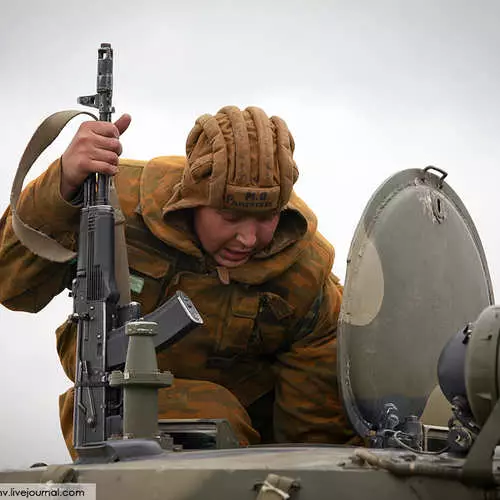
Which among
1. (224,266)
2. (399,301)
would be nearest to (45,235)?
(224,266)

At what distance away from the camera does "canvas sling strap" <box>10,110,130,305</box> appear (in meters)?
6.82

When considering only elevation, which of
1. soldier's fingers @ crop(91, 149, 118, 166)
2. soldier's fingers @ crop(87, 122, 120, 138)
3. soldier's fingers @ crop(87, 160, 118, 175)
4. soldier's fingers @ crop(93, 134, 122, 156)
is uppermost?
soldier's fingers @ crop(87, 122, 120, 138)

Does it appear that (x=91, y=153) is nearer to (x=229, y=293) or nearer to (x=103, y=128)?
(x=103, y=128)

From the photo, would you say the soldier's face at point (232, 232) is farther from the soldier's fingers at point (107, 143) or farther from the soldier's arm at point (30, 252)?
the soldier's arm at point (30, 252)

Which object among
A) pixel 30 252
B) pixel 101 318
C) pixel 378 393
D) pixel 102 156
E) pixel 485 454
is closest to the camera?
pixel 485 454

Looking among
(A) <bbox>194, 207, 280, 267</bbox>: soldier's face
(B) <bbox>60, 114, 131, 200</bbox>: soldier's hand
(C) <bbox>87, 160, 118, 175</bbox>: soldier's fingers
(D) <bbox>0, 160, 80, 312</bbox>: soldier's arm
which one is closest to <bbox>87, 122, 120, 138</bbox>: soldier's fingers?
(B) <bbox>60, 114, 131, 200</bbox>: soldier's hand

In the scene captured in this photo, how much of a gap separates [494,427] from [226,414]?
12.0 ft

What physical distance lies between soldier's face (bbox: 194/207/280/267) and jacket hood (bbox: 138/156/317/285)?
68mm

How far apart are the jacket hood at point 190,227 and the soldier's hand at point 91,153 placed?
1.51 ft

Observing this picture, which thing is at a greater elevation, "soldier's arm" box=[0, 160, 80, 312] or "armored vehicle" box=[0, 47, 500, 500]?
"soldier's arm" box=[0, 160, 80, 312]

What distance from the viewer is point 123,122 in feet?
22.9

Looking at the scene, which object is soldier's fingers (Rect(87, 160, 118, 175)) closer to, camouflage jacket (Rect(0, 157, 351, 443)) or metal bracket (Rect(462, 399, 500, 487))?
camouflage jacket (Rect(0, 157, 351, 443))

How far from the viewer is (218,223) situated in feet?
22.6

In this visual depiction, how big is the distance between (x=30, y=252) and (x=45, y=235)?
7.2 inches
